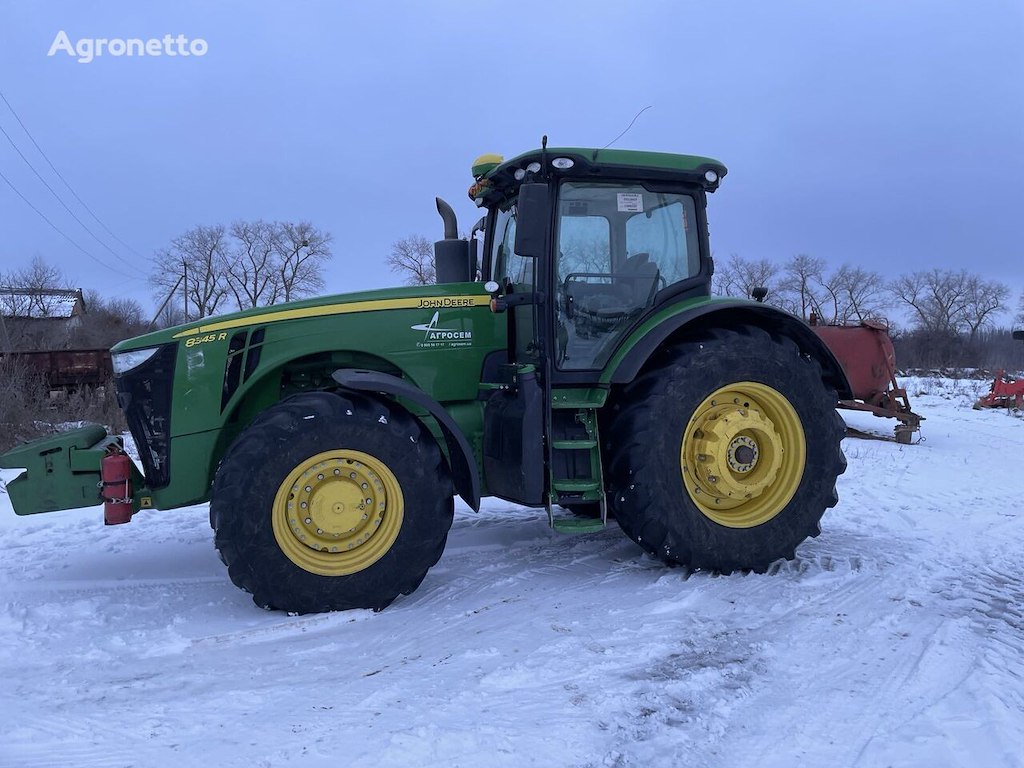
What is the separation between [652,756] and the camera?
2326 mm

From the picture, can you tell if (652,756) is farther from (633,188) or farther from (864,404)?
(864,404)

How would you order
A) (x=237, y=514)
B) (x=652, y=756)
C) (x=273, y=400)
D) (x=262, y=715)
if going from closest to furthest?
1. (x=652, y=756)
2. (x=262, y=715)
3. (x=237, y=514)
4. (x=273, y=400)

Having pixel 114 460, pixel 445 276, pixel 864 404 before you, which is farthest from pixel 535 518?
pixel 864 404

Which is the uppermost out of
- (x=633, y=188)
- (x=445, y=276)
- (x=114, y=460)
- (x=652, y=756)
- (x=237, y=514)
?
(x=633, y=188)

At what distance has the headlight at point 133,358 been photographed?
12.5 ft

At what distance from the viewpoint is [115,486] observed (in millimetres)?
3730

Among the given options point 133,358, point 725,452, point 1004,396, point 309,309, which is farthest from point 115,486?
point 1004,396

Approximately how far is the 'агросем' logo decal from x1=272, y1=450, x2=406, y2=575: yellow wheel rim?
84 centimetres

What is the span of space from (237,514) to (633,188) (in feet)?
9.11

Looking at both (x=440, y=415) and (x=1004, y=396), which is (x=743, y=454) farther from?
(x=1004, y=396)

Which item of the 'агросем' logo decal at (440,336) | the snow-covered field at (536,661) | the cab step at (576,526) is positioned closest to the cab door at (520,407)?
the cab step at (576,526)

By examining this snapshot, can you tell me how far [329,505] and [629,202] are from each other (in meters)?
2.38

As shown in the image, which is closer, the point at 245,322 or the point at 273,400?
the point at 245,322

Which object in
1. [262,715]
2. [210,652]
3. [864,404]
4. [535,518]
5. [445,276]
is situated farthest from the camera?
[864,404]
